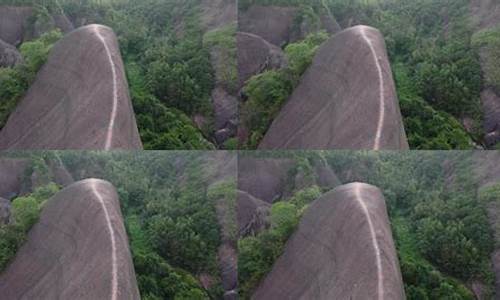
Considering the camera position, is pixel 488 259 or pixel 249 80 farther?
pixel 249 80

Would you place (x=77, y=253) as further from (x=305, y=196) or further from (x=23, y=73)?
(x=305, y=196)

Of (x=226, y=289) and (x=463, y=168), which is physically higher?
(x=463, y=168)

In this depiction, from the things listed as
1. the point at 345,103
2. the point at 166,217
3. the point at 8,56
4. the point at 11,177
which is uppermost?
the point at 8,56

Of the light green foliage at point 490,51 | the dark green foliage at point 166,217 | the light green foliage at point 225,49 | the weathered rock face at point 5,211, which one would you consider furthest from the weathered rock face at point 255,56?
the weathered rock face at point 5,211

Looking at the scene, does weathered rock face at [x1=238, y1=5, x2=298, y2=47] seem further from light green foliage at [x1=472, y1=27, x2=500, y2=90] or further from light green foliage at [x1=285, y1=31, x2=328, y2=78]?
light green foliage at [x1=472, y1=27, x2=500, y2=90]

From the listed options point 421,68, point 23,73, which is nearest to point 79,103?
point 23,73

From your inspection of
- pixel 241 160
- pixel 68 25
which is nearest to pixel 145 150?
pixel 241 160

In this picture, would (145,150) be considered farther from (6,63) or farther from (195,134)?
(6,63)
